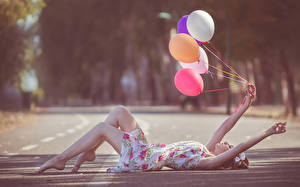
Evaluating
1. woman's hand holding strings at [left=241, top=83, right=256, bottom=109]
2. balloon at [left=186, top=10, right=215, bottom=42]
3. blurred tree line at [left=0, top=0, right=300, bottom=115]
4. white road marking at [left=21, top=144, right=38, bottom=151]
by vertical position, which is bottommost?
white road marking at [left=21, top=144, right=38, bottom=151]

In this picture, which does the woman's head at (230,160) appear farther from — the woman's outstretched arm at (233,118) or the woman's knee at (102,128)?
the woman's knee at (102,128)

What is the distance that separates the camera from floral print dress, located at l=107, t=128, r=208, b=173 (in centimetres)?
766

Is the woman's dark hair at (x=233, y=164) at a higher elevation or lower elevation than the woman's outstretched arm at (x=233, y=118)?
lower

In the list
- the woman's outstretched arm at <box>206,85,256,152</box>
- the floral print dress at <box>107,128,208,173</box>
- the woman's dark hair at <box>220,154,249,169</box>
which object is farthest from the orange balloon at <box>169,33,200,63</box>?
the woman's dark hair at <box>220,154,249,169</box>

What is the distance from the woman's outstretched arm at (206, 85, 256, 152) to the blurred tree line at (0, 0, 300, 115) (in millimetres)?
13581

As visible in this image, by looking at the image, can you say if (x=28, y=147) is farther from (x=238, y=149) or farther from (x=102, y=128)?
(x=238, y=149)

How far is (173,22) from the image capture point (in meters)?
44.4

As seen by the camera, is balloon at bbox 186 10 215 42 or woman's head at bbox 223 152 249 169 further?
balloon at bbox 186 10 215 42

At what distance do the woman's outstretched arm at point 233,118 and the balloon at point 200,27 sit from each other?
1.98 m

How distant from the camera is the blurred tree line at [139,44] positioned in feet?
101

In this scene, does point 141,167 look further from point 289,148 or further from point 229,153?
point 289,148

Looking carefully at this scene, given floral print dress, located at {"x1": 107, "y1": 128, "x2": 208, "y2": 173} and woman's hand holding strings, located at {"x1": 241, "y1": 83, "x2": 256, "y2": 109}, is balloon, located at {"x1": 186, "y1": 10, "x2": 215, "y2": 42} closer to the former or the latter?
woman's hand holding strings, located at {"x1": 241, "y1": 83, "x2": 256, "y2": 109}

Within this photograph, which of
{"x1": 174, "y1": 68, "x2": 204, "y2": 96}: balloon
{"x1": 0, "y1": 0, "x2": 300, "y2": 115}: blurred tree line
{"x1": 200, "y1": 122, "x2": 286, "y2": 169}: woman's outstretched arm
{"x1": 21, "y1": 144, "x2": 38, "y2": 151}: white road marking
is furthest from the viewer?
{"x1": 0, "y1": 0, "x2": 300, "y2": 115}: blurred tree line

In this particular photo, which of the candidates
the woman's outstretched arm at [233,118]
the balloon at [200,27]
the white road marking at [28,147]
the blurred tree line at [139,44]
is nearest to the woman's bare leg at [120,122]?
the woman's outstretched arm at [233,118]
